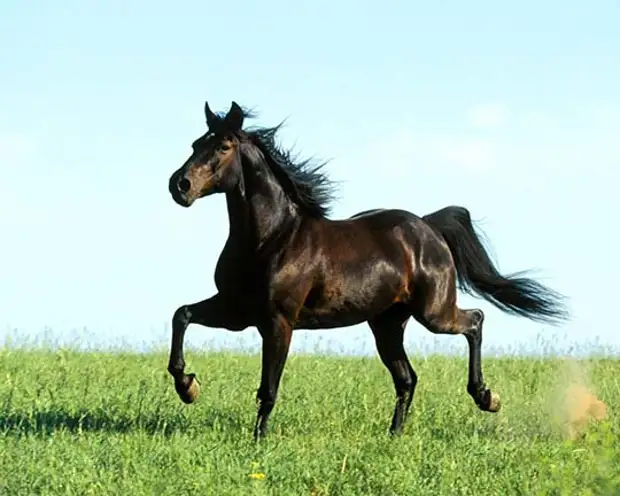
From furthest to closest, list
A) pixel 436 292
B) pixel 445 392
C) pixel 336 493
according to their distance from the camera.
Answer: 1. pixel 445 392
2. pixel 436 292
3. pixel 336 493

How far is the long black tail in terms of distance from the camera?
1073 centimetres

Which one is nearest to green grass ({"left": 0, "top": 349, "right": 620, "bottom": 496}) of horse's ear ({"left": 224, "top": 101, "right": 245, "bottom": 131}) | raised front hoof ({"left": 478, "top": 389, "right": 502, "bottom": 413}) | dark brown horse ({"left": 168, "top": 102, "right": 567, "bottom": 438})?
raised front hoof ({"left": 478, "top": 389, "right": 502, "bottom": 413})

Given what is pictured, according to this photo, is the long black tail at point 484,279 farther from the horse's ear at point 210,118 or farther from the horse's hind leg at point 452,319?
the horse's ear at point 210,118

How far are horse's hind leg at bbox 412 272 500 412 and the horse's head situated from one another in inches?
79.9

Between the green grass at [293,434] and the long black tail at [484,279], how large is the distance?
0.89 metres

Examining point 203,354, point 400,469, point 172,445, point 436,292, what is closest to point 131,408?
point 172,445

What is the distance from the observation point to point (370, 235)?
374 inches

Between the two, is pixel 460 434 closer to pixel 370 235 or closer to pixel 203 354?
pixel 370 235

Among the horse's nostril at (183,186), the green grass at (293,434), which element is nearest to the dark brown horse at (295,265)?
the horse's nostril at (183,186)

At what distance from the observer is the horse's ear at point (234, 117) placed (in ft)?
28.6

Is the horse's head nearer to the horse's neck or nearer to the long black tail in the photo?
the horse's neck

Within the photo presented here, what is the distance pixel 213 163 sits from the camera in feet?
28.3

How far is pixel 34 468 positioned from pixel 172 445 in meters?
1.12

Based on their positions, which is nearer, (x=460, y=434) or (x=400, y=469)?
(x=400, y=469)
